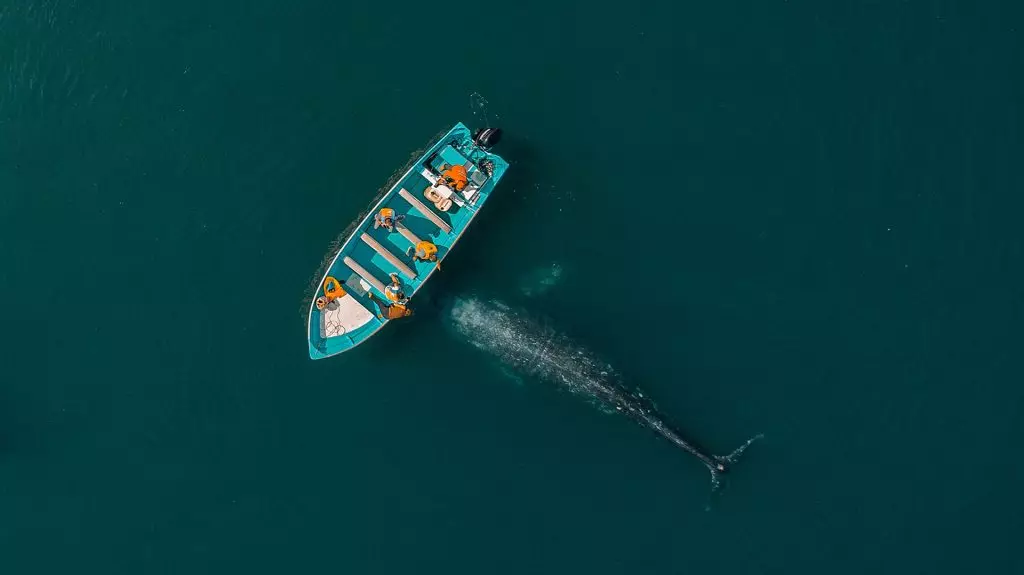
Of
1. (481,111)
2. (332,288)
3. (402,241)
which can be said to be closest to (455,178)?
(402,241)

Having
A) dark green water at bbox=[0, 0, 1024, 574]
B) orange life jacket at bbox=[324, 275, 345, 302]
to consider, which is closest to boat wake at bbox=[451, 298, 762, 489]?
dark green water at bbox=[0, 0, 1024, 574]

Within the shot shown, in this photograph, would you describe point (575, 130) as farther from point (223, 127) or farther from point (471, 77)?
point (223, 127)

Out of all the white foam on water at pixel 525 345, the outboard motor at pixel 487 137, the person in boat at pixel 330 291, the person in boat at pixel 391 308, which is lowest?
the person in boat at pixel 330 291

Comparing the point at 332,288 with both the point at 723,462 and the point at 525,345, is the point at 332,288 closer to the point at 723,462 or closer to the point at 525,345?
the point at 525,345

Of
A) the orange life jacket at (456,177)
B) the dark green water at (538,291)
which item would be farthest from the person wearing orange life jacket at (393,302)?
the orange life jacket at (456,177)

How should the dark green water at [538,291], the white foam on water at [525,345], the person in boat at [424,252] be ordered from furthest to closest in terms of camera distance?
1. the white foam on water at [525,345]
2. the person in boat at [424,252]
3. the dark green water at [538,291]

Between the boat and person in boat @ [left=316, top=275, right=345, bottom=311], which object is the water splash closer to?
the boat

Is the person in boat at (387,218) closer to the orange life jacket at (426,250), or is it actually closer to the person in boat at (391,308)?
the orange life jacket at (426,250)
